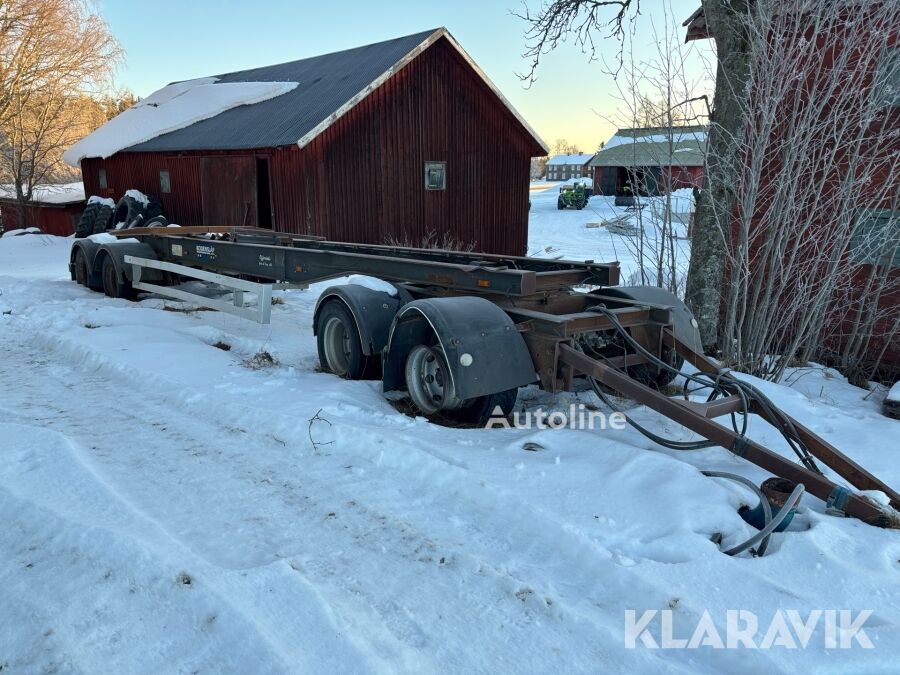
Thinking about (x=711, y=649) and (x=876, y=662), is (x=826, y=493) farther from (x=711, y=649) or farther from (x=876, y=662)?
(x=711, y=649)

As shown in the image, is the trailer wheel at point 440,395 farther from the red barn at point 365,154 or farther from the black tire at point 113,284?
the red barn at point 365,154

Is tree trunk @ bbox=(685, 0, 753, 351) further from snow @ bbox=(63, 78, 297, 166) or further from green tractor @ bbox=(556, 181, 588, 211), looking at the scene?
green tractor @ bbox=(556, 181, 588, 211)

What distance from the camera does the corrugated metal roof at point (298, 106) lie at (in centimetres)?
1598

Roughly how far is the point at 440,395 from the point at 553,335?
107 cm

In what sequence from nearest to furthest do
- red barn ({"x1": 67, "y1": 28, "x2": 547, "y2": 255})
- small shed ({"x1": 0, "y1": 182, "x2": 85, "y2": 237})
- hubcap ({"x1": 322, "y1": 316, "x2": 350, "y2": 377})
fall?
hubcap ({"x1": 322, "y1": 316, "x2": 350, "y2": 377}) < red barn ({"x1": 67, "y1": 28, "x2": 547, "y2": 255}) < small shed ({"x1": 0, "y1": 182, "x2": 85, "y2": 237})

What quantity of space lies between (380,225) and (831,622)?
15.5 meters

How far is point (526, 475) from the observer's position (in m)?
4.08

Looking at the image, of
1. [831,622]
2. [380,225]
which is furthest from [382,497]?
[380,225]

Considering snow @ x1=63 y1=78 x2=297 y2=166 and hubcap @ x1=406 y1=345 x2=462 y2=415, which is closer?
hubcap @ x1=406 y1=345 x2=462 y2=415

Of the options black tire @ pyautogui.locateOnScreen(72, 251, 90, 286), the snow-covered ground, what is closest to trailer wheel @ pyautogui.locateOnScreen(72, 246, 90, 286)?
black tire @ pyautogui.locateOnScreen(72, 251, 90, 286)

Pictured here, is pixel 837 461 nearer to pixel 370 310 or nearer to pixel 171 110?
pixel 370 310

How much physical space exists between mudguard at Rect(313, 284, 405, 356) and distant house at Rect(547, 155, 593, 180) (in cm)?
8746
